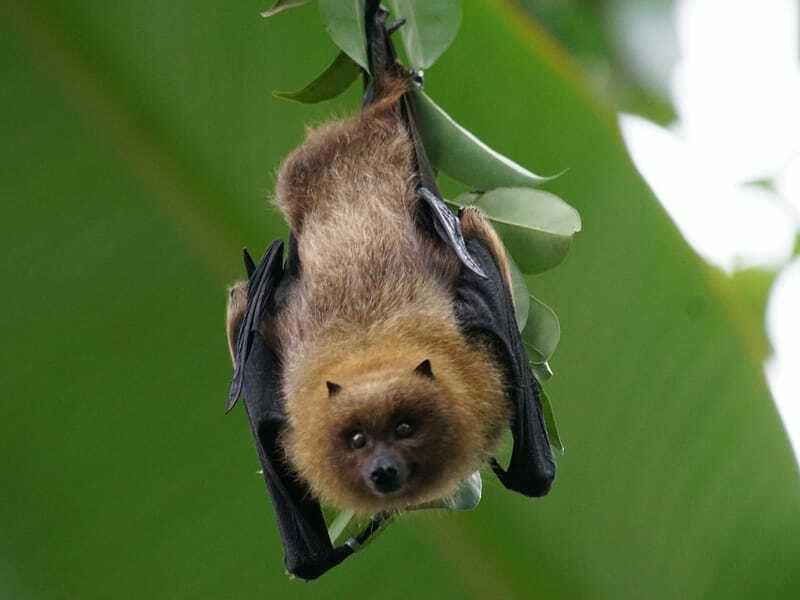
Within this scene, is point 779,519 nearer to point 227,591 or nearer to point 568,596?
point 568,596

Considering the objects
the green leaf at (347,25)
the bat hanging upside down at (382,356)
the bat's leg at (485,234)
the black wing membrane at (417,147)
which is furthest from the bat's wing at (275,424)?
the green leaf at (347,25)

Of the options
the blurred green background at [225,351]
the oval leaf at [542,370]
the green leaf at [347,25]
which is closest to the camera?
the green leaf at [347,25]

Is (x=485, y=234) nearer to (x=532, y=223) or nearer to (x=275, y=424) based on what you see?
(x=532, y=223)

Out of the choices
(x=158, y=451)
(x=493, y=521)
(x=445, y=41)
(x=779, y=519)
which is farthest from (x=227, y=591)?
(x=445, y=41)

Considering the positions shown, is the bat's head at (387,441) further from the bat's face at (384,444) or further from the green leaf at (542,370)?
the green leaf at (542,370)

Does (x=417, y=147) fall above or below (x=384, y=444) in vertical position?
above

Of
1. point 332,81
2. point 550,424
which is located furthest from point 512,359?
point 332,81
